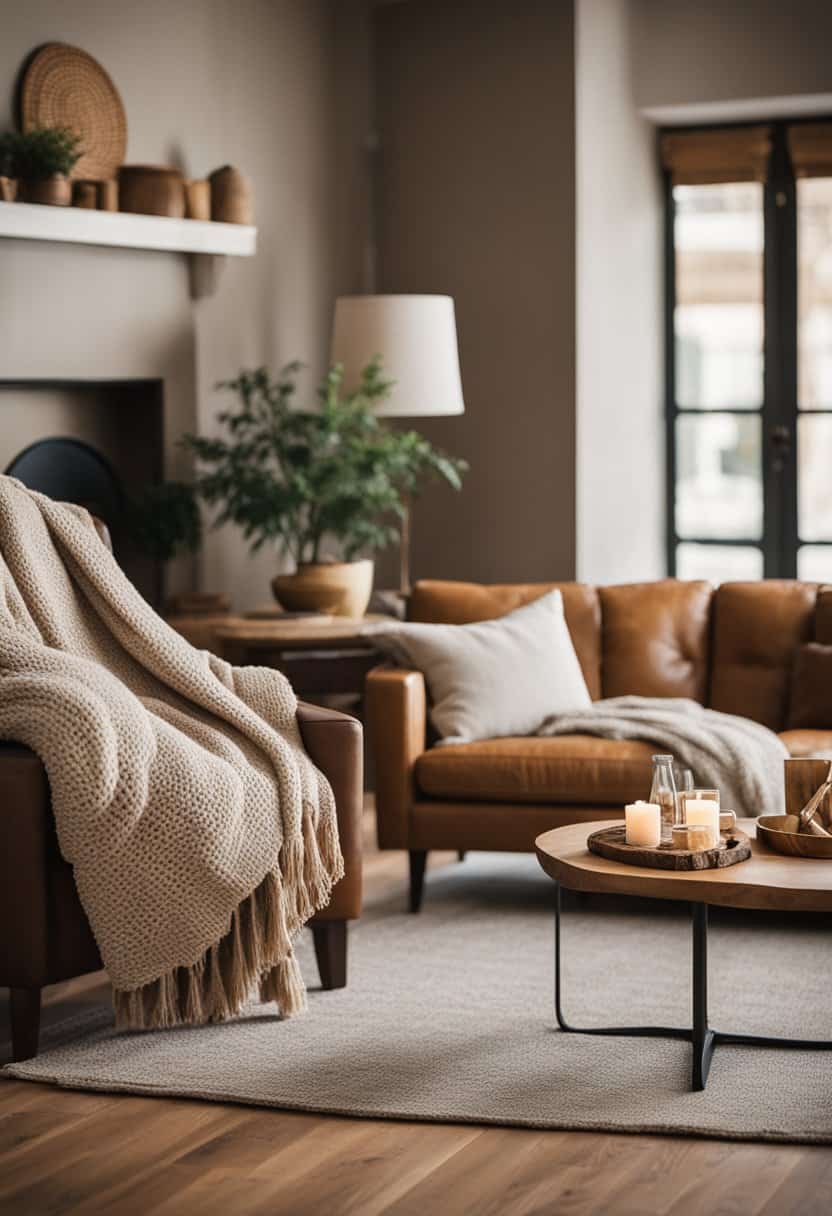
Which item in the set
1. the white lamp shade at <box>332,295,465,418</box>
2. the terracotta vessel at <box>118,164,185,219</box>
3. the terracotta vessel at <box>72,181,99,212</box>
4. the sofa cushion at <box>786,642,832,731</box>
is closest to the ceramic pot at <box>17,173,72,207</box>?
the terracotta vessel at <box>72,181,99,212</box>

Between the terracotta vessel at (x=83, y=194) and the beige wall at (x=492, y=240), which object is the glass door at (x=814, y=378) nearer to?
the beige wall at (x=492, y=240)

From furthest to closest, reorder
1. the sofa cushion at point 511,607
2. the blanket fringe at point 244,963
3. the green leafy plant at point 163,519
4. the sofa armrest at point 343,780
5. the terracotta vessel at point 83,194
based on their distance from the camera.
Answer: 1. the green leafy plant at point 163,519
2. the terracotta vessel at point 83,194
3. the sofa cushion at point 511,607
4. the sofa armrest at point 343,780
5. the blanket fringe at point 244,963

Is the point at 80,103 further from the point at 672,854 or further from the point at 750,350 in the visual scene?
the point at 672,854

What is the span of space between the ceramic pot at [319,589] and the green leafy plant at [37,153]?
135cm

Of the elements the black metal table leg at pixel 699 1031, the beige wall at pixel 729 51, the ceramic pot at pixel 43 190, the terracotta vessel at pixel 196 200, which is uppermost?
the beige wall at pixel 729 51

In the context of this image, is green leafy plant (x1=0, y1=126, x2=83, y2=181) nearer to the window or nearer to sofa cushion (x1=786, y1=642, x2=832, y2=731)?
sofa cushion (x1=786, y1=642, x2=832, y2=731)

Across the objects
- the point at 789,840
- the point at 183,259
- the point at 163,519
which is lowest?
the point at 789,840

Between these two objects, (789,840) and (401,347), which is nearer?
(789,840)

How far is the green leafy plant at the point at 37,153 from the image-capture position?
468cm

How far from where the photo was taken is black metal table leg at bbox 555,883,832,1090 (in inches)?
122

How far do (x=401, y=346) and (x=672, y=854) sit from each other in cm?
278

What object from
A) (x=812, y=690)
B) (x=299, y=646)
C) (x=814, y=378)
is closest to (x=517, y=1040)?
(x=812, y=690)

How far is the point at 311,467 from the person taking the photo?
532 cm

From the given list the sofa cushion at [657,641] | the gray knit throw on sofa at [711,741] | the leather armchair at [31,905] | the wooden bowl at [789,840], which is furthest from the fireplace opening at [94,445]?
the wooden bowl at [789,840]
